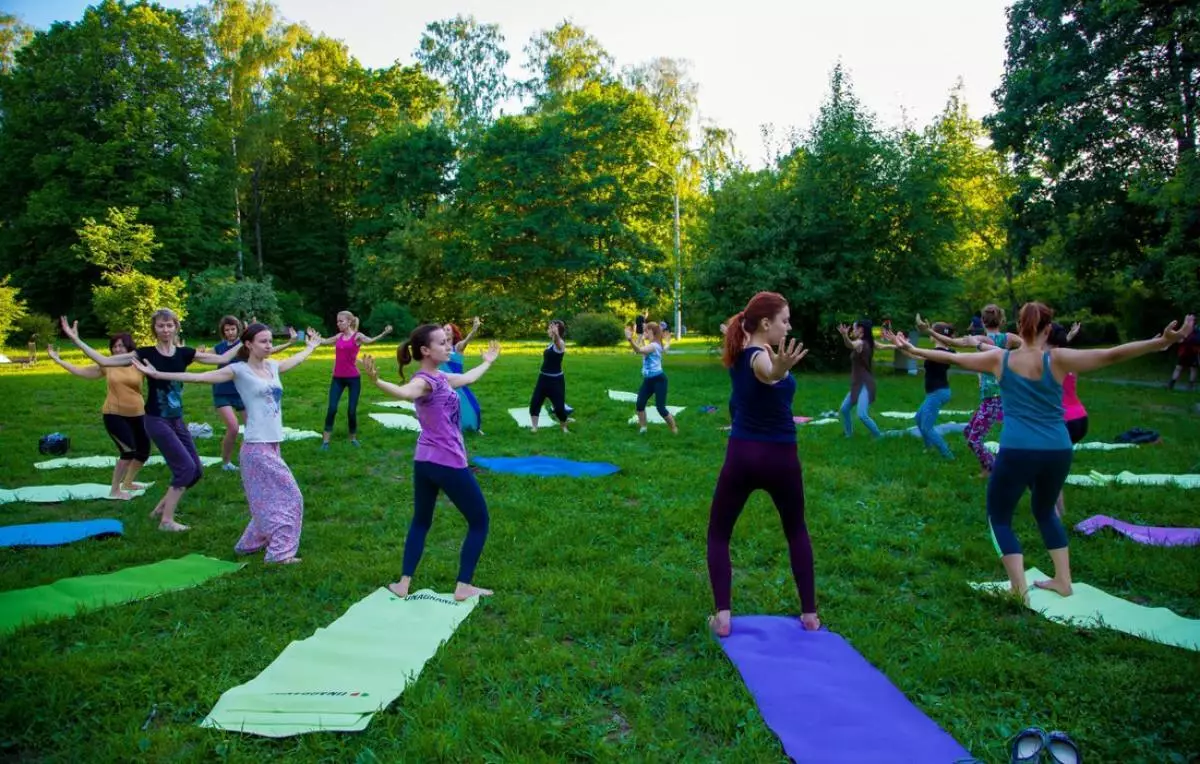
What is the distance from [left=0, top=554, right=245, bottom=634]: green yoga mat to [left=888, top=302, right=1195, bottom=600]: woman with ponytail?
584cm

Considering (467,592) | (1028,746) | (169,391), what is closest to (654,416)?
(169,391)

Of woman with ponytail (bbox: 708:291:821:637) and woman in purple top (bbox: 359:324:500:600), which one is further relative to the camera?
woman in purple top (bbox: 359:324:500:600)

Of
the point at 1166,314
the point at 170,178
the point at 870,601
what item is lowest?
the point at 870,601

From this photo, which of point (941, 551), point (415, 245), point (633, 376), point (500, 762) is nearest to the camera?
point (500, 762)

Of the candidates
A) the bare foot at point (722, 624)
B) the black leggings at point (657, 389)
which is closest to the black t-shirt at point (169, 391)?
the bare foot at point (722, 624)

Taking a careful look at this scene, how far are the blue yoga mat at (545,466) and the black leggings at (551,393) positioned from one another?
1973 mm

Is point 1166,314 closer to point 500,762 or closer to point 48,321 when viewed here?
point 500,762

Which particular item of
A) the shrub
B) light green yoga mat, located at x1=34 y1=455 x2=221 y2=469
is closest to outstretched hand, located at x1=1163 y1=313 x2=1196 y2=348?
light green yoga mat, located at x1=34 y1=455 x2=221 y2=469

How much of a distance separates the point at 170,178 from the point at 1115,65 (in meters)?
40.1

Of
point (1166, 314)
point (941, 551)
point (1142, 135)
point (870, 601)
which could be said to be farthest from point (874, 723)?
point (1166, 314)

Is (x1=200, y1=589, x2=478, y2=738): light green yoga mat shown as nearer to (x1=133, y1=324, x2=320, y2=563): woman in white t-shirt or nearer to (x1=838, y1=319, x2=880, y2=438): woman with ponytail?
(x1=133, y1=324, x2=320, y2=563): woman in white t-shirt

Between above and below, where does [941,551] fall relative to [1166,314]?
below

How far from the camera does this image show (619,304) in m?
38.8

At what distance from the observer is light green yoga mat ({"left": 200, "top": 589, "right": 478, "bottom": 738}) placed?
3.62 m
